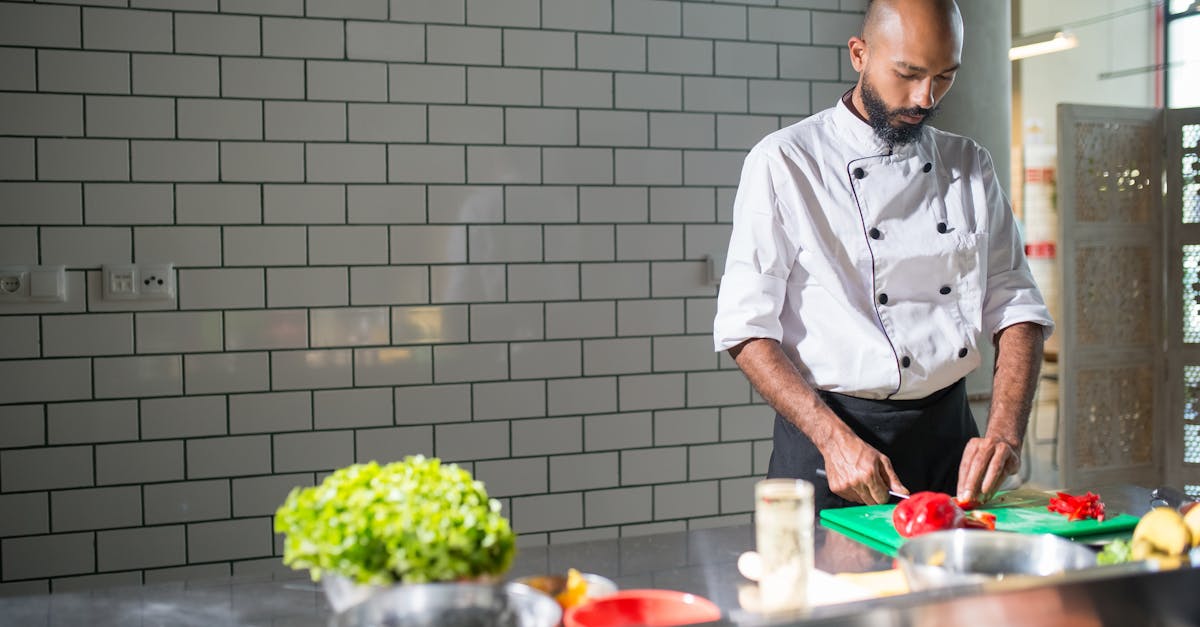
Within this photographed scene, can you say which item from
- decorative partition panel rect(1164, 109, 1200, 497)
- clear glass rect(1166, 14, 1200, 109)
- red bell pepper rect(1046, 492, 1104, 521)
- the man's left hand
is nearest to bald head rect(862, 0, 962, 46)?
the man's left hand

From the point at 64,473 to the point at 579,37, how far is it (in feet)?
6.12

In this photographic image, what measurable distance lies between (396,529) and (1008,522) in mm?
1061

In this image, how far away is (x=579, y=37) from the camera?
125 inches

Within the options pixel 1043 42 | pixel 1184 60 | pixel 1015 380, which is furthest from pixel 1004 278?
pixel 1184 60

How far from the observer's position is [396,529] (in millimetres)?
1075

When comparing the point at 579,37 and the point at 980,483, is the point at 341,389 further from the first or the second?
the point at 980,483

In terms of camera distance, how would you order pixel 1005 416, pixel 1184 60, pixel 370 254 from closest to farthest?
pixel 1005 416 < pixel 370 254 < pixel 1184 60

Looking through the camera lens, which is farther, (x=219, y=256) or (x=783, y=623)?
(x=219, y=256)

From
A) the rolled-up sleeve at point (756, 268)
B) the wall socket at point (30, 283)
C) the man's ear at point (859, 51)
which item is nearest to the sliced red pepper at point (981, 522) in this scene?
→ the rolled-up sleeve at point (756, 268)

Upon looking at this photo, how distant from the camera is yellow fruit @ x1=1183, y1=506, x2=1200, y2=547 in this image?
1.35 meters

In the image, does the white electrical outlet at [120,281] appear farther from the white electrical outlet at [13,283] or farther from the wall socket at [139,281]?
the white electrical outlet at [13,283]

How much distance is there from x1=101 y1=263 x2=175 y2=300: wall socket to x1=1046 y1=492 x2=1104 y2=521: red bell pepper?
220cm

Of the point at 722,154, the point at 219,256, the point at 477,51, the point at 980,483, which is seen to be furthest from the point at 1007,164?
the point at 219,256

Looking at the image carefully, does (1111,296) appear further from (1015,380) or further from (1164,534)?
(1164,534)
